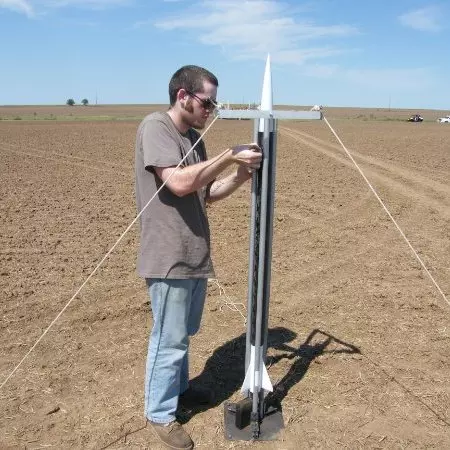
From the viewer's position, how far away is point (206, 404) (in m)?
3.46

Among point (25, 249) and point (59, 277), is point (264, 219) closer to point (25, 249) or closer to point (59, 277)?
point (59, 277)

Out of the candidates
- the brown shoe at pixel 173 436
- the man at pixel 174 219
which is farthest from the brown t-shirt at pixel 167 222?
the brown shoe at pixel 173 436

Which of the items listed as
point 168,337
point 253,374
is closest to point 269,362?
point 253,374

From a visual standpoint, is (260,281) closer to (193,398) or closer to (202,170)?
(202,170)

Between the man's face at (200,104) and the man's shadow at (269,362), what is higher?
the man's face at (200,104)

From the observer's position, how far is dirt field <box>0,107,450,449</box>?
3.22 m

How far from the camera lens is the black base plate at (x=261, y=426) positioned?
122 inches

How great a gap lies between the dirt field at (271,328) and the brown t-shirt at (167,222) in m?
1.13

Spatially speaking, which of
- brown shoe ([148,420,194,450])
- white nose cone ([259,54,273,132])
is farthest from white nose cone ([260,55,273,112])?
brown shoe ([148,420,194,450])

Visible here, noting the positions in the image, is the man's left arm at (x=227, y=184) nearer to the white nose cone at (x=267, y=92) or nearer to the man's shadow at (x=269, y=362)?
the white nose cone at (x=267, y=92)

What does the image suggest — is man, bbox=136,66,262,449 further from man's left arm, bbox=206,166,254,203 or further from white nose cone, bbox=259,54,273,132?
white nose cone, bbox=259,54,273,132

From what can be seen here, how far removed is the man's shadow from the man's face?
1.88 meters

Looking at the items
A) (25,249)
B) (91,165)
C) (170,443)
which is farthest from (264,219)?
(91,165)

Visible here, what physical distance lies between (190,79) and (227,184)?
0.75 m
